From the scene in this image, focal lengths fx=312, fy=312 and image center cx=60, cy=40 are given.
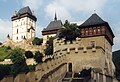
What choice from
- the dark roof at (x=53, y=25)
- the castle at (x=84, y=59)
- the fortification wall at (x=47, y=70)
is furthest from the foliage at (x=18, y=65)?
the dark roof at (x=53, y=25)

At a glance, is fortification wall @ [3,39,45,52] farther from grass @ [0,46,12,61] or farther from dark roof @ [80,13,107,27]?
dark roof @ [80,13,107,27]

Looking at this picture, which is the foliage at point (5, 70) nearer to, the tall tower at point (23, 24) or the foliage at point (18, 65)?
the foliage at point (18, 65)

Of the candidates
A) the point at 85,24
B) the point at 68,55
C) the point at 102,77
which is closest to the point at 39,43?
the point at 85,24

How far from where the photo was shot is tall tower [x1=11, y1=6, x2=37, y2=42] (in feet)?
363

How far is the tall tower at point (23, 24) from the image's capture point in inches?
4362

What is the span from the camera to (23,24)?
11294cm

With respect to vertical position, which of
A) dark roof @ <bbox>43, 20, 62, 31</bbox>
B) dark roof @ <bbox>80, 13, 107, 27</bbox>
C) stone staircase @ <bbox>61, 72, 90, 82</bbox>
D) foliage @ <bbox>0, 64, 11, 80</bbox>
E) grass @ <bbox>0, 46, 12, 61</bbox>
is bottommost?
foliage @ <bbox>0, 64, 11, 80</bbox>

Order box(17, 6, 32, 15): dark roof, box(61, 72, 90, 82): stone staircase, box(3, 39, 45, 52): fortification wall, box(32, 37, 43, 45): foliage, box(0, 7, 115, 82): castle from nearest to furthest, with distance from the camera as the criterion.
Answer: box(0, 7, 115, 82): castle, box(61, 72, 90, 82): stone staircase, box(3, 39, 45, 52): fortification wall, box(32, 37, 43, 45): foliage, box(17, 6, 32, 15): dark roof

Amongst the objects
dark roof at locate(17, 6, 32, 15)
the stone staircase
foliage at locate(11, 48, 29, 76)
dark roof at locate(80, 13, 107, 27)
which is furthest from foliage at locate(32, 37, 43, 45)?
the stone staircase

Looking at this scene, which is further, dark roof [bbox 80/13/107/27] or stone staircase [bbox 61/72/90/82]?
dark roof [bbox 80/13/107/27]

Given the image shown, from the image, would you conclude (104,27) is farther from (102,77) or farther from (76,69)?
(102,77)

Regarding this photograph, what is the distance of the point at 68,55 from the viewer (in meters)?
41.6

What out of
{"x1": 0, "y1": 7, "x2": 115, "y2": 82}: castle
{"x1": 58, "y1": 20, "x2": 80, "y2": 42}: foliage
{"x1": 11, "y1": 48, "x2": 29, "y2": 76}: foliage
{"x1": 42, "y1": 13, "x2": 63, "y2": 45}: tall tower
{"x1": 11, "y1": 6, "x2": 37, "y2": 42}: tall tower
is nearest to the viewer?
{"x1": 0, "y1": 7, "x2": 115, "y2": 82}: castle

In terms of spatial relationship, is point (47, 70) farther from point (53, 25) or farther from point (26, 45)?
point (53, 25)
